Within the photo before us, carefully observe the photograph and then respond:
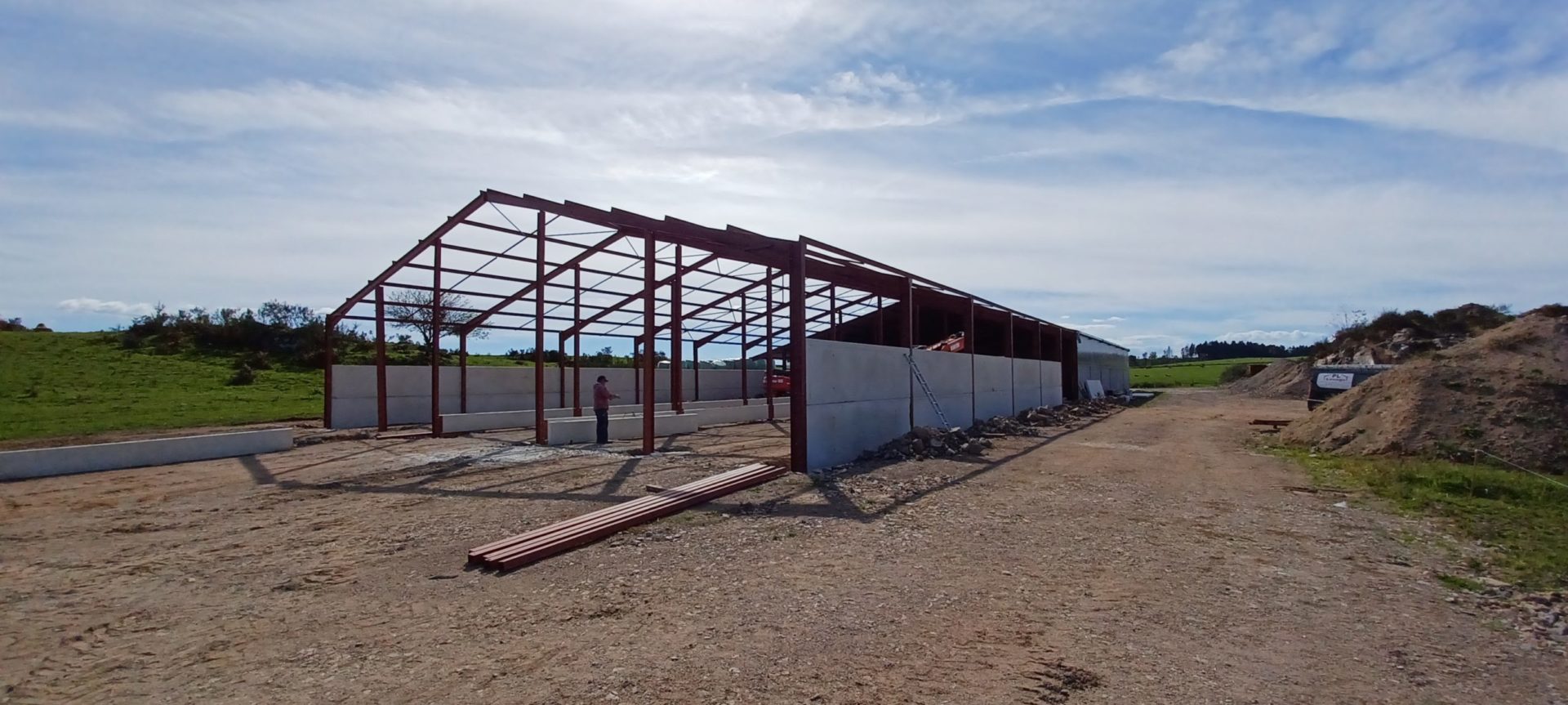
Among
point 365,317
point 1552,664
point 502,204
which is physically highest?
point 502,204

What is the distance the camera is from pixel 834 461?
1420 centimetres

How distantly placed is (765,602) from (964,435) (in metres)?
11.9

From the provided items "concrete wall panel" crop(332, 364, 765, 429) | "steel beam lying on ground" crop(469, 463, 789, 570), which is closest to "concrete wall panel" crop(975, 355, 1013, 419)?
"steel beam lying on ground" crop(469, 463, 789, 570)

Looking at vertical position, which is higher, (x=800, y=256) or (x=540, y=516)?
(x=800, y=256)

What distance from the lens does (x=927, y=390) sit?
18594mm

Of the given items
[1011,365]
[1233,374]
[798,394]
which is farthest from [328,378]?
[1233,374]

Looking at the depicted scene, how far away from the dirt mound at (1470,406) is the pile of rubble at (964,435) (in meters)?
6.51

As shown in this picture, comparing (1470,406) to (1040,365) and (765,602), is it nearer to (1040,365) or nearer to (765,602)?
(1040,365)

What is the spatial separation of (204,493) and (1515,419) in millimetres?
22247

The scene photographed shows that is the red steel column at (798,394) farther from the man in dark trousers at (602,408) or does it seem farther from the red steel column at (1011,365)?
the red steel column at (1011,365)

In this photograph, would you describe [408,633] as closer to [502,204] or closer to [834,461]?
[834,461]

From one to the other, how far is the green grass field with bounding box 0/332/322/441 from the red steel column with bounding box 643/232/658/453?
14.1 meters

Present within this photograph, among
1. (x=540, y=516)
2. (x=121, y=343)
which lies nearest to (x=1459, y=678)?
(x=540, y=516)

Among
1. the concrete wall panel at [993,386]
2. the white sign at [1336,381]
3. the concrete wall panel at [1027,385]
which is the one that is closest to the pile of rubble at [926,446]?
the concrete wall panel at [993,386]
